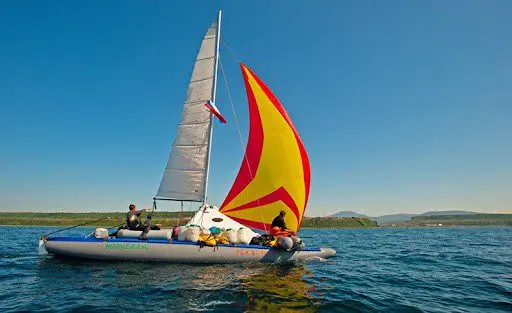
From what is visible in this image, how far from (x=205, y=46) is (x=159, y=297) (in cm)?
1482

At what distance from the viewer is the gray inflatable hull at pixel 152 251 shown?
13.3m

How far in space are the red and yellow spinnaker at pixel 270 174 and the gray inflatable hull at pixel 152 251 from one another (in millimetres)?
3223

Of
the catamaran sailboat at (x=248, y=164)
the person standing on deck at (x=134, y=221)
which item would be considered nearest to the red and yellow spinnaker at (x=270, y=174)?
the catamaran sailboat at (x=248, y=164)

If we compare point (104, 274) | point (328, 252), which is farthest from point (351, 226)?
point (104, 274)

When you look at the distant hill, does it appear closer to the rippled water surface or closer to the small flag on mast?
the rippled water surface

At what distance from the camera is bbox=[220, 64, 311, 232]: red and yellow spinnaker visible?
54.0 feet

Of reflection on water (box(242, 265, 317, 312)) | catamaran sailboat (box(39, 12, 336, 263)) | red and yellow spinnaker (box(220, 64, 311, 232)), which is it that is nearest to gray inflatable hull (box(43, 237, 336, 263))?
reflection on water (box(242, 265, 317, 312))

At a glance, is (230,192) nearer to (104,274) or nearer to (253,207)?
(253,207)

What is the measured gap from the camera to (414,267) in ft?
46.9

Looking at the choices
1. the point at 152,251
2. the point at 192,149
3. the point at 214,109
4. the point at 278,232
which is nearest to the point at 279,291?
the point at 278,232

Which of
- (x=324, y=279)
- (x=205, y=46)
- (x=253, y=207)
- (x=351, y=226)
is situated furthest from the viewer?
(x=351, y=226)

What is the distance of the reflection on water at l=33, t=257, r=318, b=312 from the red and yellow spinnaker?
3.60 metres

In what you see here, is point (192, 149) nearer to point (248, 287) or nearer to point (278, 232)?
point (278, 232)

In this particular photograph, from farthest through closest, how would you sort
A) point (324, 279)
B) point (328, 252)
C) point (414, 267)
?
point (328, 252) < point (414, 267) < point (324, 279)
